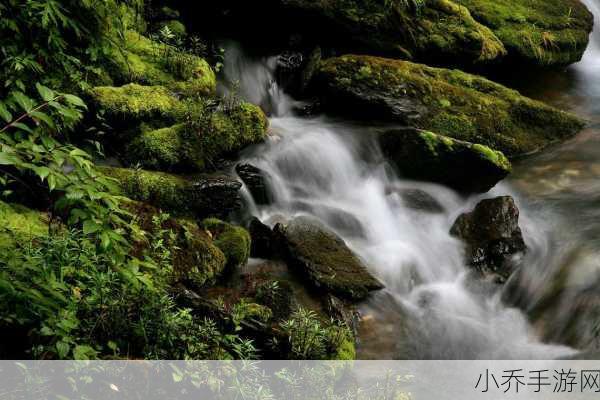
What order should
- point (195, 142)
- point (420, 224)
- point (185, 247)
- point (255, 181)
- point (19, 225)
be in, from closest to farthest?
point (19, 225)
point (185, 247)
point (195, 142)
point (255, 181)
point (420, 224)

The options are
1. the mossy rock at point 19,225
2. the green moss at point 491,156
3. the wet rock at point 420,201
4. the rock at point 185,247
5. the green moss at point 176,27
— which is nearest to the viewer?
the mossy rock at point 19,225

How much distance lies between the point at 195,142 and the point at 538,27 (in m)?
9.85

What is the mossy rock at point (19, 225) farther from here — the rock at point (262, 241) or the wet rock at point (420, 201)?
the wet rock at point (420, 201)

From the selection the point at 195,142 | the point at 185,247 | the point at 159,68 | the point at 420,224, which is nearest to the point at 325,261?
the point at 185,247

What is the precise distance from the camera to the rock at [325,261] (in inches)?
210

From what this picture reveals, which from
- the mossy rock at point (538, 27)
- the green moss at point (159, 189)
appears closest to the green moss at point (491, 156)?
the green moss at point (159, 189)

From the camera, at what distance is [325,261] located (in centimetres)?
549

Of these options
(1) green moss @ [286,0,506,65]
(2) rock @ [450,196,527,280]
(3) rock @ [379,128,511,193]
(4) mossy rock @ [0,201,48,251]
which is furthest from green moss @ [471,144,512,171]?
(4) mossy rock @ [0,201,48,251]

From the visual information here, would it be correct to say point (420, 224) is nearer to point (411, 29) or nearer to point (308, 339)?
point (308, 339)

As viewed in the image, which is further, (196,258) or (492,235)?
(492,235)

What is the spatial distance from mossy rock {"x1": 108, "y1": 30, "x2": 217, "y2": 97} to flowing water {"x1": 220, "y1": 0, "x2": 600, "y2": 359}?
45.9 inches

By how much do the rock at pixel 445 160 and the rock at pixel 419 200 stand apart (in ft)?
0.92

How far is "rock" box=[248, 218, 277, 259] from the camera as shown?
5646 millimetres

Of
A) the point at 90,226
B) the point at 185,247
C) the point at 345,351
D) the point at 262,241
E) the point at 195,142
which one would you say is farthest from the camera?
the point at 195,142
